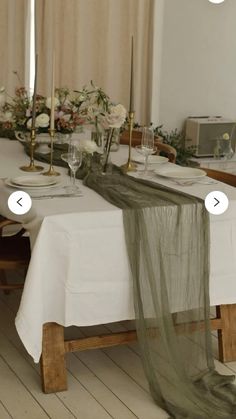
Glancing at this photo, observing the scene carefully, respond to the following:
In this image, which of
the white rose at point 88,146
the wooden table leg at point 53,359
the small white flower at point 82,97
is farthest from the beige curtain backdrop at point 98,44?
the wooden table leg at point 53,359

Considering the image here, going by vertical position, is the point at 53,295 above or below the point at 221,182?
below

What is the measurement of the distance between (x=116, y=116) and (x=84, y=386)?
1.17 meters

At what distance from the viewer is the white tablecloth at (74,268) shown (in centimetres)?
288

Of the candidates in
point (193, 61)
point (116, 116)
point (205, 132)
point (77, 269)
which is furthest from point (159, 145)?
point (193, 61)

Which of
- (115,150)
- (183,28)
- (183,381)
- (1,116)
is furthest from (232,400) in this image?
(183,28)

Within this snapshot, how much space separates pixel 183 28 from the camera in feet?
20.4

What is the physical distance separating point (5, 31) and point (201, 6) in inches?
66.6

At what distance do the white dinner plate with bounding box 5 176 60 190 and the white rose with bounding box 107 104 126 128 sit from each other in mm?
358

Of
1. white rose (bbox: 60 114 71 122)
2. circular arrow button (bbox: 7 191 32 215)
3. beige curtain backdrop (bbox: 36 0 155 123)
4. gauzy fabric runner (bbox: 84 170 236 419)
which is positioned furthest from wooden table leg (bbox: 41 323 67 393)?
beige curtain backdrop (bbox: 36 0 155 123)

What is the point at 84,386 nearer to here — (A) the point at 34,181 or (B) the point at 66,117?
(A) the point at 34,181

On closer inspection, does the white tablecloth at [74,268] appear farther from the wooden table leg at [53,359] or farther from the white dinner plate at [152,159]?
the white dinner plate at [152,159]

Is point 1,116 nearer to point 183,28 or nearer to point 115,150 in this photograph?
point 115,150

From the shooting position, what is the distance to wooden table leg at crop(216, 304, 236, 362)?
3330 millimetres

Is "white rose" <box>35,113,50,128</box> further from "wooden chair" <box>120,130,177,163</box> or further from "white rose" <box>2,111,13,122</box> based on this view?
"wooden chair" <box>120,130,177,163</box>
